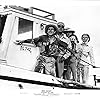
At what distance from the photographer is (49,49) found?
406 centimetres

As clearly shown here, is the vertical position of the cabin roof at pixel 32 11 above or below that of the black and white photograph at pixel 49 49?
above

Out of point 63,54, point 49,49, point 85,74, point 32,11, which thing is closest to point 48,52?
point 49,49

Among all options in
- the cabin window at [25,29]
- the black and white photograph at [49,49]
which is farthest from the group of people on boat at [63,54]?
the cabin window at [25,29]

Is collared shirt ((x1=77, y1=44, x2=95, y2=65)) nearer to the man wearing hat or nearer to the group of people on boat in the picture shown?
the group of people on boat

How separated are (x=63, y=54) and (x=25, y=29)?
2.00 feet

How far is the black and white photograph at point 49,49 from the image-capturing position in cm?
371

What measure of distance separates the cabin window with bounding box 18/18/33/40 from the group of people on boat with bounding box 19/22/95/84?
0.11 m

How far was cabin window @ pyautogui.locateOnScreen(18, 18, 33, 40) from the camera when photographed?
3902 mm

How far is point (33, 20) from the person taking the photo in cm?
402

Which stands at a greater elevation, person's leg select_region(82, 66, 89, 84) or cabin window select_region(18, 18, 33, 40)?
cabin window select_region(18, 18, 33, 40)

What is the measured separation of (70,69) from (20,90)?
3.10 feet

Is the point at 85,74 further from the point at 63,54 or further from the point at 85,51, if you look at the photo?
the point at 63,54

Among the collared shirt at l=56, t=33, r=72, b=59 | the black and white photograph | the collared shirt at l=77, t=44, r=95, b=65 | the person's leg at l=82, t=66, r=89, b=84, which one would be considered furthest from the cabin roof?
the person's leg at l=82, t=66, r=89, b=84

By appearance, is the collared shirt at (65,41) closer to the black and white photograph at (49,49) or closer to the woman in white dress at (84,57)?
the black and white photograph at (49,49)
